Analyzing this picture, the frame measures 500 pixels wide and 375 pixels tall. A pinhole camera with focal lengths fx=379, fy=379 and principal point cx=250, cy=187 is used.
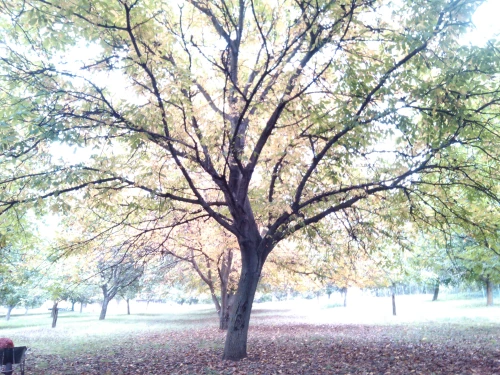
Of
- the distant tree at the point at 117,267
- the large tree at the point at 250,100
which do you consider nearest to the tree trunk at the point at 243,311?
the large tree at the point at 250,100

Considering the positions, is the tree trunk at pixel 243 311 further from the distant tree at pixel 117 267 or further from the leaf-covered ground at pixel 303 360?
the distant tree at pixel 117 267

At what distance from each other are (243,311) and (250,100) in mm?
5082

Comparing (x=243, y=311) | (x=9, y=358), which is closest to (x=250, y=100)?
(x=243, y=311)

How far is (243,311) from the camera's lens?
9.17m

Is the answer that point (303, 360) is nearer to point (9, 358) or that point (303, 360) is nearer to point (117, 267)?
point (9, 358)

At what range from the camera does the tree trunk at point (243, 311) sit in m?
9.05

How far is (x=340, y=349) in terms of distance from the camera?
10.7 m

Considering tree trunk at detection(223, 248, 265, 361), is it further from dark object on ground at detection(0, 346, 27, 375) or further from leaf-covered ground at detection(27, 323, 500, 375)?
dark object on ground at detection(0, 346, 27, 375)

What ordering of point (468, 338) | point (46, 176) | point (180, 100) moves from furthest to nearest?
point (468, 338) → point (46, 176) → point (180, 100)

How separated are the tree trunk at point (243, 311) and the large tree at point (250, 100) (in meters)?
0.03

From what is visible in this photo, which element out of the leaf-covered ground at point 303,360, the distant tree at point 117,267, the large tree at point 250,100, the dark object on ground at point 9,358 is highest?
the large tree at point 250,100

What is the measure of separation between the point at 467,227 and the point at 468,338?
5.92 meters

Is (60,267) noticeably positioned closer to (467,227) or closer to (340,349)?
(340,349)

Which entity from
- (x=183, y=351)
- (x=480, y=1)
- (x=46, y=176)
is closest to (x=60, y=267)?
(x=183, y=351)
